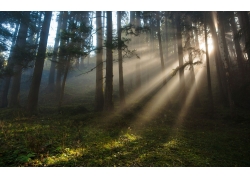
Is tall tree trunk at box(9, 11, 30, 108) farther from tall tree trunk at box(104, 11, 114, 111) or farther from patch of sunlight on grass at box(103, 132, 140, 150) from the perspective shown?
patch of sunlight on grass at box(103, 132, 140, 150)

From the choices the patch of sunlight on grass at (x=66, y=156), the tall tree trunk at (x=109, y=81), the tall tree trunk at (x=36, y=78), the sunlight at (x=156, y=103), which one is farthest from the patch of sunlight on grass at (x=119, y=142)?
the tall tree trunk at (x=36, y=78)

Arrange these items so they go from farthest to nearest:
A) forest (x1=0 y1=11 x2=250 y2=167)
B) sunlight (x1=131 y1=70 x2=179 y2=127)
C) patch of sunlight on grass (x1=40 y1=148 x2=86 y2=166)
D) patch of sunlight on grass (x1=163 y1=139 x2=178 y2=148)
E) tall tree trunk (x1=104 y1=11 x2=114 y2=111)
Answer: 1. sunlight (x1=131 y1=70 x2=179 y2=127)
2. tall tree trunk (x1=104 y1=11 x2=114 y2=111)
3. patch of sunlight on grass (x1=163 y1=139 x2=178 y2=148)
4. forest (x1=0 y1=11 x2=250 y2=167)
5. patch of sunlight on grass (x1=40 y1=148 x2=86 y2=166)

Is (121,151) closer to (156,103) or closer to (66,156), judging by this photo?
(66,156)

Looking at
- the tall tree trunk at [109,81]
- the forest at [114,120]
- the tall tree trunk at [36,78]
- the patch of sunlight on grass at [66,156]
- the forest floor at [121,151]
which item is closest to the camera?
the patch of sunlight on grass at [66,156]

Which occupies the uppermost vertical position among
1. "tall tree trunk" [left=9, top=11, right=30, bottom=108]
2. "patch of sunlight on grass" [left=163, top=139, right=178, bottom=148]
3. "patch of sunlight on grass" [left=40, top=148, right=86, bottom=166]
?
"tall tree trunk" [left=9, top=11, right=30, bottom=108]

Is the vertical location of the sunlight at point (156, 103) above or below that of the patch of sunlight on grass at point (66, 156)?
above

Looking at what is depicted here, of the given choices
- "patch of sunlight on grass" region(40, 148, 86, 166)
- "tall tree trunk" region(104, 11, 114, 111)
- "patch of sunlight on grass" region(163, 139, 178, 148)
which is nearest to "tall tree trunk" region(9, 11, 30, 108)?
"tall tree trunk" region(104, 11, 114, 111)

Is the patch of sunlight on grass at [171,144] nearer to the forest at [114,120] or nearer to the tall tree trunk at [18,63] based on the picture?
the forest at [114,120]

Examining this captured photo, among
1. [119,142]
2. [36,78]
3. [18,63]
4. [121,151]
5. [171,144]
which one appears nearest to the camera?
[121,151]

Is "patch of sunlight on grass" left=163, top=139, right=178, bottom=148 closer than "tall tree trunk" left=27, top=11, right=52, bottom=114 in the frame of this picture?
Yes

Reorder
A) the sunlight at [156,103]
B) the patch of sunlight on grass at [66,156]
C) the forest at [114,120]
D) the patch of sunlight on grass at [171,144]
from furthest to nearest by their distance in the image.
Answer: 1. the sunlight at [156,103]
2. the patch of sunlight on grass at [171,144]
3. the forest at [114,120]
4. the patch of sunlight on grass at [66,156]

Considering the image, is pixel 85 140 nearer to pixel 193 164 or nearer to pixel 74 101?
pixel 193 164

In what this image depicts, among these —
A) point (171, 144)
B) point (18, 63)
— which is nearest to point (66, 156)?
point (171, 144)

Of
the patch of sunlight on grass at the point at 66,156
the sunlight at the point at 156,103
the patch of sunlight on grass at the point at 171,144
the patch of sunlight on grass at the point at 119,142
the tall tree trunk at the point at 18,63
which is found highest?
the tall tree trunk at the point at 18,63
